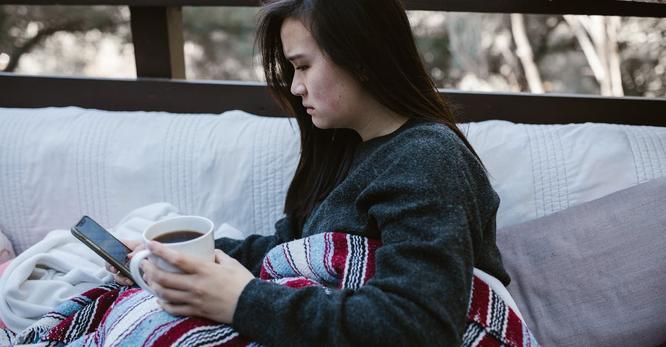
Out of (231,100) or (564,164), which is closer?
(564,164)

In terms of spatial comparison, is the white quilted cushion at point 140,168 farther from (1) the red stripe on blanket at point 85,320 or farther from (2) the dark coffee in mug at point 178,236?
(2) the dark coffee in mug at point 178,236

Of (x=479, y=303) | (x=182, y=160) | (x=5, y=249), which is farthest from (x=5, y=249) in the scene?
(x=479, y=303)

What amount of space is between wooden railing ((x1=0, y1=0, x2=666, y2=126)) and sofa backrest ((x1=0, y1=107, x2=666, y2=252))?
188 millimetres

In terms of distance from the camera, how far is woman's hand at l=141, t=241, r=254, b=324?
2.91ft

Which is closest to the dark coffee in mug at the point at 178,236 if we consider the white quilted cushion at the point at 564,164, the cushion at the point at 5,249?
the white quilted cushion at the point at 564,164

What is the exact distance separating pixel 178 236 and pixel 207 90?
0.96m

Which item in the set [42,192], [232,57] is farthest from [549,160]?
[232,57]

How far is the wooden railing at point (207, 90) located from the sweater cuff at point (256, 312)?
95 cm

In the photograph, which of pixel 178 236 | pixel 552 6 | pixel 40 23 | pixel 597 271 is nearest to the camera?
pixel 178 236

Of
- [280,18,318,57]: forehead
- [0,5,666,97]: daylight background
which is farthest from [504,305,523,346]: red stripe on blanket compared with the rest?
[0,5,666,97]: daylight background

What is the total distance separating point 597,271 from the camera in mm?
1177

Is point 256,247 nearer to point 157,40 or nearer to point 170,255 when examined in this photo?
point 170,255

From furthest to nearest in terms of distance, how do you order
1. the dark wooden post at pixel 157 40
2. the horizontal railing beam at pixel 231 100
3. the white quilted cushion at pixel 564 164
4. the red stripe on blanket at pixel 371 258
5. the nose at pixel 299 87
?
1. the dark wooden post at pixel 157 40
2. the horizontal railing beam at pixel 231 100
3. the white quilted cushion at pixel 564 164
4. the nose at pixel 299 87
5. the red stripe on blanket at pixel 371 258

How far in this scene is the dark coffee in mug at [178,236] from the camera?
3.06 ft
